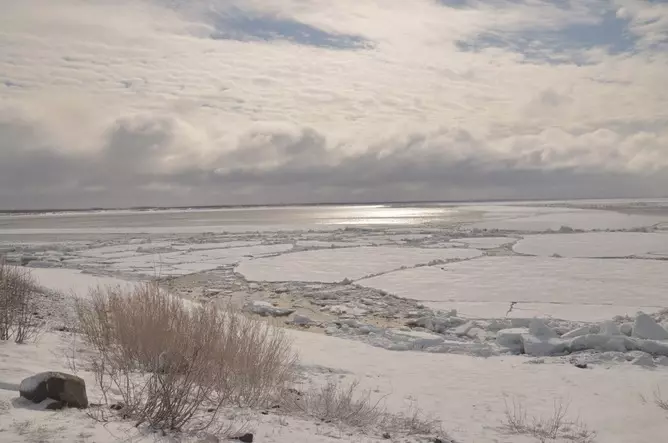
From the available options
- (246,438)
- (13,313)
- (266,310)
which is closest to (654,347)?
(246,438)

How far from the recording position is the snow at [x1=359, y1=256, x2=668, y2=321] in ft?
40.6

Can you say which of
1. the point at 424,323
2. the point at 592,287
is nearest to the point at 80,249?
the point at 424,323

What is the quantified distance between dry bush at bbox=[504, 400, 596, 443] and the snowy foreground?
122mm

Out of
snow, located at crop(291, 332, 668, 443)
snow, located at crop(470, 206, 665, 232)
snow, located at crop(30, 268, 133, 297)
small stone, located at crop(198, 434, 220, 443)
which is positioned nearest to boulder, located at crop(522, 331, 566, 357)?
snow, located at crop(291, 332, 668, 443)

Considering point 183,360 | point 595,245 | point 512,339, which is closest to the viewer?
point 183,360

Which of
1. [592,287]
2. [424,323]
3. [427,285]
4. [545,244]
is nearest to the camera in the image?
[424,323]

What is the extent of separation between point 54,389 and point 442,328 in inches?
318

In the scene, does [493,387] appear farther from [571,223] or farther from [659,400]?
[571,223]

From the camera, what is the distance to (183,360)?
5.18m

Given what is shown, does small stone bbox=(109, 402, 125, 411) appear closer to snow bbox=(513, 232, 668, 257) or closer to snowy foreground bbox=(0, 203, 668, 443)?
snowy foreground bbox=(0, 203, 668, 443)

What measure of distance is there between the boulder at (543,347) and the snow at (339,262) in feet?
28.2

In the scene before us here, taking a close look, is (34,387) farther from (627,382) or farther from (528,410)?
(627,382)

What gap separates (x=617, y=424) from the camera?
6086 mm

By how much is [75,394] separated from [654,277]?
16.3 metres
